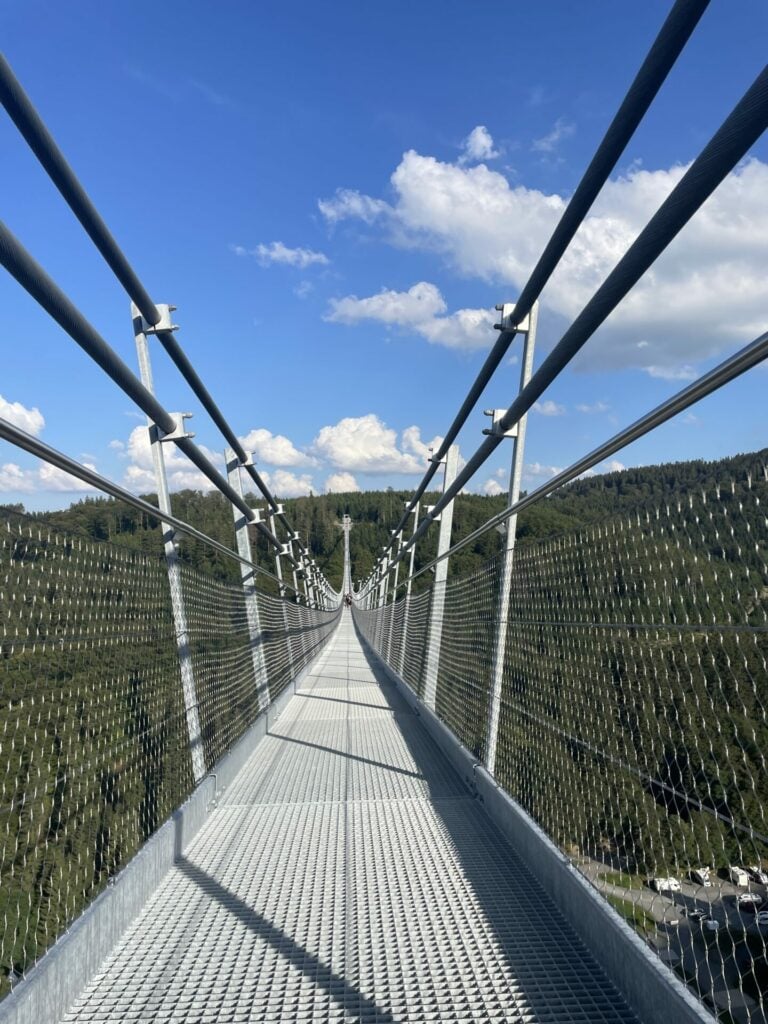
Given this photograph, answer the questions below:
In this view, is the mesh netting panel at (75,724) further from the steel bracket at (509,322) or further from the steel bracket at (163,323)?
the steel bracket at (509,322)

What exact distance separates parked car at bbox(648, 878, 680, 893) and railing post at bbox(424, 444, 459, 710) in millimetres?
2334

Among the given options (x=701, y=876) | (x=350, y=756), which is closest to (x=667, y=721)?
(x=701, y=876)

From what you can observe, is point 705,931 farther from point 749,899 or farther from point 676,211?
point 676,211

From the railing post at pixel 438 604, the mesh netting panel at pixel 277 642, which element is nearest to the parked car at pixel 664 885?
the railing post at pixel 438 604

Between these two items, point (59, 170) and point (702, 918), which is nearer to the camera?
point (702, 918)

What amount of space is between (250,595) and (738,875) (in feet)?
8.78

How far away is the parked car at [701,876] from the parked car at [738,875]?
40mm

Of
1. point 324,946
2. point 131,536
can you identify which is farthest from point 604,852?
point 131,536

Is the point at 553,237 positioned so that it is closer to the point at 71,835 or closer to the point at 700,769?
the point at 700,769

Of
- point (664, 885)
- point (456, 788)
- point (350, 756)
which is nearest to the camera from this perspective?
point (664, 885)

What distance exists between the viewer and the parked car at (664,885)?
3.86ft

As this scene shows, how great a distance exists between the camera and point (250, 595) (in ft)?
11.5

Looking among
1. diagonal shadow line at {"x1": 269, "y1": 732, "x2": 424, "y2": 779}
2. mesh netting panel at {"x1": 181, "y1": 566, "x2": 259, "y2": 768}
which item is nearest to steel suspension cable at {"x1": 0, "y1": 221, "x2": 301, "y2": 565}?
mesh netting panel at {"x1": 181, "y1": 566, "x2": 259, "y2": 768}

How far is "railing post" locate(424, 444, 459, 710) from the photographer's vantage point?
3.76 m
